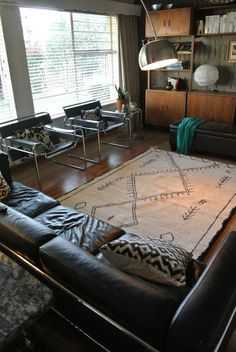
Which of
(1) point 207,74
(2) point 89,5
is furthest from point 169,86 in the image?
(2) point 89,5

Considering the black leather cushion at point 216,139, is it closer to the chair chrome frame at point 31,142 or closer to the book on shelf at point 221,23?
the book on shelf at point 221,23

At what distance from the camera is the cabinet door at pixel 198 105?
458 cm

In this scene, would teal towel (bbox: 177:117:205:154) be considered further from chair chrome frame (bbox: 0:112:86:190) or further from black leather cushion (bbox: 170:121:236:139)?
chair chrome frame (bbox: 0:112:86:190)

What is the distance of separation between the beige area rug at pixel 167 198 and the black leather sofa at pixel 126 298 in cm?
107

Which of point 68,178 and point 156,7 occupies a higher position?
point 156,7

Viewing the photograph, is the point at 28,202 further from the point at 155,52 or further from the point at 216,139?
the point at 216,139

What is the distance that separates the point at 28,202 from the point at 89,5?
3.28 metres

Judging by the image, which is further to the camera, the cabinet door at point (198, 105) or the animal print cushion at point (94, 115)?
the cabinet door at point (198, 105)

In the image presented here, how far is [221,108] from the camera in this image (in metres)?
4.45

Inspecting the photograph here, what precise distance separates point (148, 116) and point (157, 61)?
3028 millimetres

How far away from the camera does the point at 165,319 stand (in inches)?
36.5

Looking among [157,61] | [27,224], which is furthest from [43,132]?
[27,224]

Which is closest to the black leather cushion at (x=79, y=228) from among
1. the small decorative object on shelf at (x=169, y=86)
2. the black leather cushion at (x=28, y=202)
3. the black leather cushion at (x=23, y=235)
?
the black leather cushion at (x=28, y=202)

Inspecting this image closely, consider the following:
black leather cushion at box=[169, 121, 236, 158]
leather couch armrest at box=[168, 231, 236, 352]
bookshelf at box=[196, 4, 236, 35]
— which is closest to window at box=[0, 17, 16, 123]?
black leather cushion at box=[169, 121, 236, 158]
